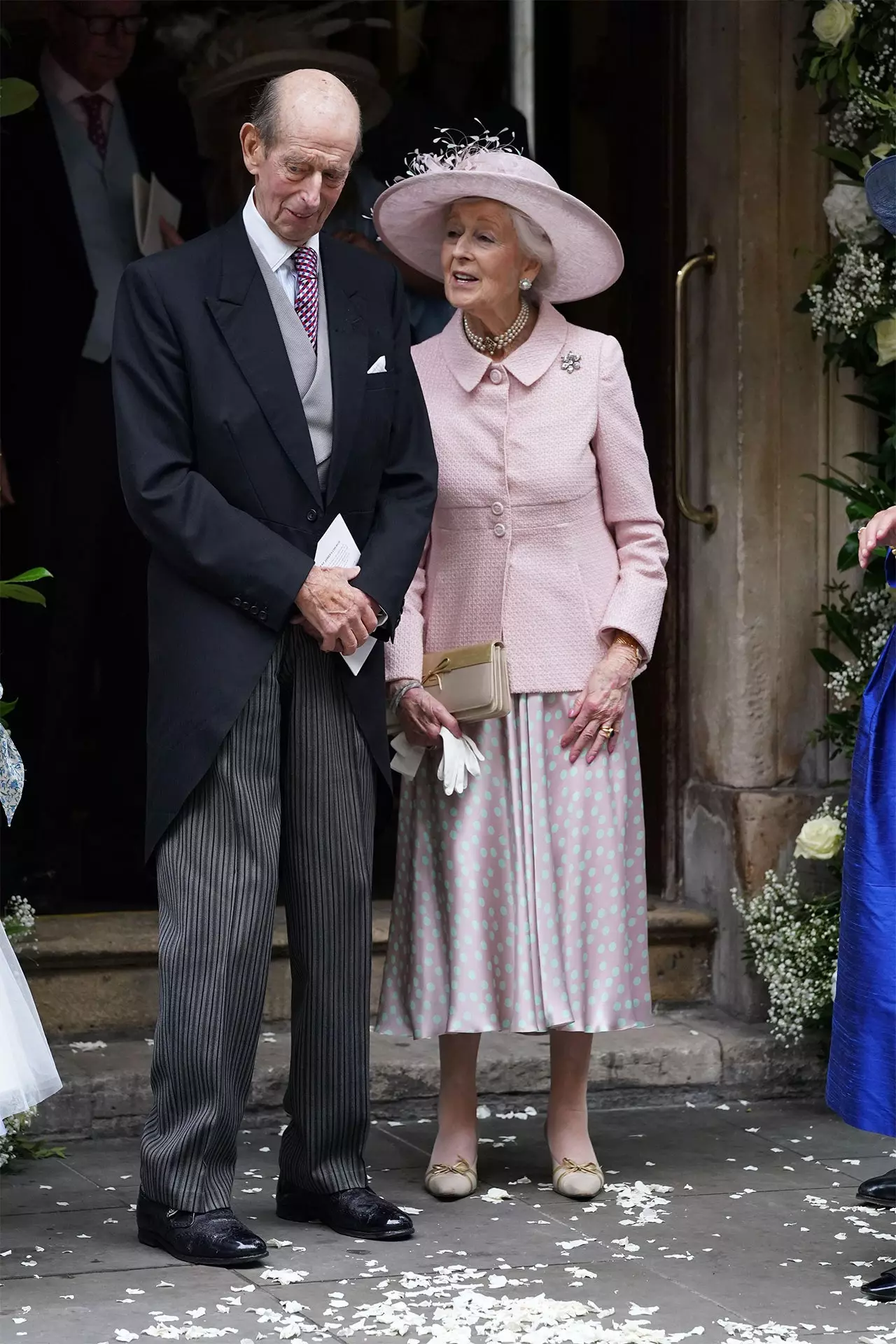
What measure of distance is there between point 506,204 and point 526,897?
1349mm

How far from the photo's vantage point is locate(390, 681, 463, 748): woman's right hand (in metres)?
3.99

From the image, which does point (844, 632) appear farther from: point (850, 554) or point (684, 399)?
point (684, 399)

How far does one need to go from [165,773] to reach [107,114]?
2442mm

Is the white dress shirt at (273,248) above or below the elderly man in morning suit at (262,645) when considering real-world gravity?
above

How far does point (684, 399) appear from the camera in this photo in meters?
5.27

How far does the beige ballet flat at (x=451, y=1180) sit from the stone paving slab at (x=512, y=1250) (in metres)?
0.03

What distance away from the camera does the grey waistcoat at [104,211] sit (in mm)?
5387

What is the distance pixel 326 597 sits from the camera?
3.61m

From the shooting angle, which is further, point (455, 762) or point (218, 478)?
point (455, 762)

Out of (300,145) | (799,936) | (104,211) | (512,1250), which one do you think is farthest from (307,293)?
(799,936)

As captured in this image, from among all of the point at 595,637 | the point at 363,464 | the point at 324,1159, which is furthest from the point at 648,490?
the point at 324,1159

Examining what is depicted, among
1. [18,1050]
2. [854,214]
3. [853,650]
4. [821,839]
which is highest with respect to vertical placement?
[854,214]

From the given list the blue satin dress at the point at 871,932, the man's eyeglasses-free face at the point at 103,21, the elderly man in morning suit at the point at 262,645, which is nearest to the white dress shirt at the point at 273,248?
the elderly man in morning suit at the point at 262,645

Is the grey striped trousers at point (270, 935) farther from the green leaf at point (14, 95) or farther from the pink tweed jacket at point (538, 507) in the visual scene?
the green leaf at point (14, 95)
